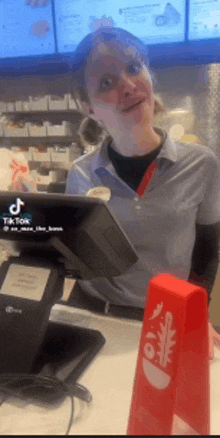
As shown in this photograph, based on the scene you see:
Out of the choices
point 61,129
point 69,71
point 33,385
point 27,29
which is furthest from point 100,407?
point 61,129

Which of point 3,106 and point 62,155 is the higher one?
point 3,106

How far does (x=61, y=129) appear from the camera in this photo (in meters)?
1.70

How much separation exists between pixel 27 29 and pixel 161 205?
33.2 inches

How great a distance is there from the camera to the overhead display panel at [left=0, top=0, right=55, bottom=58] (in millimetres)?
1214

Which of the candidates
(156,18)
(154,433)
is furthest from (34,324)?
(156,18)

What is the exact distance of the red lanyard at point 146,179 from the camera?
37.3 inches

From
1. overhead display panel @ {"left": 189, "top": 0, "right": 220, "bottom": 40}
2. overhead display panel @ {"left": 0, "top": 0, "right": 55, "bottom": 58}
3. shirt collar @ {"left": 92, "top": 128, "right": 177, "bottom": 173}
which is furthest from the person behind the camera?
overhead display panel @ {"left": 0, "top": 0, "right": 55, "bottom": 58}

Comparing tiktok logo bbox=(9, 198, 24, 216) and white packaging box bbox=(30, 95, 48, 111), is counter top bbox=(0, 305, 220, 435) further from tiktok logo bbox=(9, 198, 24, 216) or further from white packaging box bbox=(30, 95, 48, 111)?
white packaging box bbox=(30, 95, 48, 111)

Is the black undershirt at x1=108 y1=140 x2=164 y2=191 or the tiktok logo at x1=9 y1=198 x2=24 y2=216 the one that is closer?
the tiktok logo at x1=9 y1=198 x2=24 y2=216

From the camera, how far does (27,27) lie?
1246 mm

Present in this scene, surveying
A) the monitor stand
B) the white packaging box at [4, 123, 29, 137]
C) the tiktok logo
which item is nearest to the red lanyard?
the monitor stand

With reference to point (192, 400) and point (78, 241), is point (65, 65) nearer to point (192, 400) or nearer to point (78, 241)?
point (78, 241)

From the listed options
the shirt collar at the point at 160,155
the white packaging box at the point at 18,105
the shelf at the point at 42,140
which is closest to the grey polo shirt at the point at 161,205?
the shirt collar at the point at 160,155

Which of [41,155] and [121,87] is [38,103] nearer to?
[41,155]
